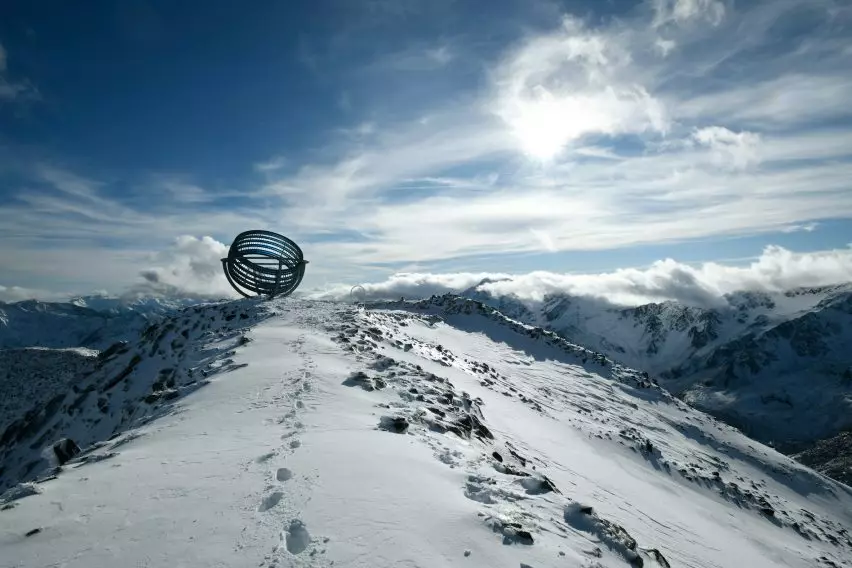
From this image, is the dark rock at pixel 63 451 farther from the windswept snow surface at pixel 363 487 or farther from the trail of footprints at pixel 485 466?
the trail of footprints at pixel 485 466

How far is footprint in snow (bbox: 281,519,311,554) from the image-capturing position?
6793 mm

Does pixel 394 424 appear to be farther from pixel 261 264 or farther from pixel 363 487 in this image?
pixel 261 264

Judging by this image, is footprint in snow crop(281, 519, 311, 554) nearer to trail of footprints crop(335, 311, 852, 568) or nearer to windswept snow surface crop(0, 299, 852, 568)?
windswept snow surface crop(0, 299, 852, 568)

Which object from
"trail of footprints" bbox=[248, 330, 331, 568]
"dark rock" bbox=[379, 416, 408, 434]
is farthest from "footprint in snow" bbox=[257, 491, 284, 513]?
"dark rock" bbox=[379, 416, 408, 434]

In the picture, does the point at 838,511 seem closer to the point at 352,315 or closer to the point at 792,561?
the point at 792,561

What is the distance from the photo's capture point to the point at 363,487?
8844 mm

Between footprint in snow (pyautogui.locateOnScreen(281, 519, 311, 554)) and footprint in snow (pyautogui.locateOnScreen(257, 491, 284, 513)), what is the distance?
0.83 metres

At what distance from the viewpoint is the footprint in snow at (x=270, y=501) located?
26.1ft

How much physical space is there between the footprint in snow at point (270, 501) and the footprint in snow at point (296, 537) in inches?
32.7

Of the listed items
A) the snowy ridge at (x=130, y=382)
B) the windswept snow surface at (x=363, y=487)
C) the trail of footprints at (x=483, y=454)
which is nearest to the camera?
the windswept snow surface at (x=363, y=487)

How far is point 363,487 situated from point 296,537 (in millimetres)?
1955

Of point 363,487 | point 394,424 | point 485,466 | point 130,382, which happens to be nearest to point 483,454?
point 485,466

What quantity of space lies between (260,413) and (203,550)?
7472 millimetres

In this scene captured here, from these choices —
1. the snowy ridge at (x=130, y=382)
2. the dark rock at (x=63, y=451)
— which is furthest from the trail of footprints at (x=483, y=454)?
the dark rock at (x=63, y=451)
